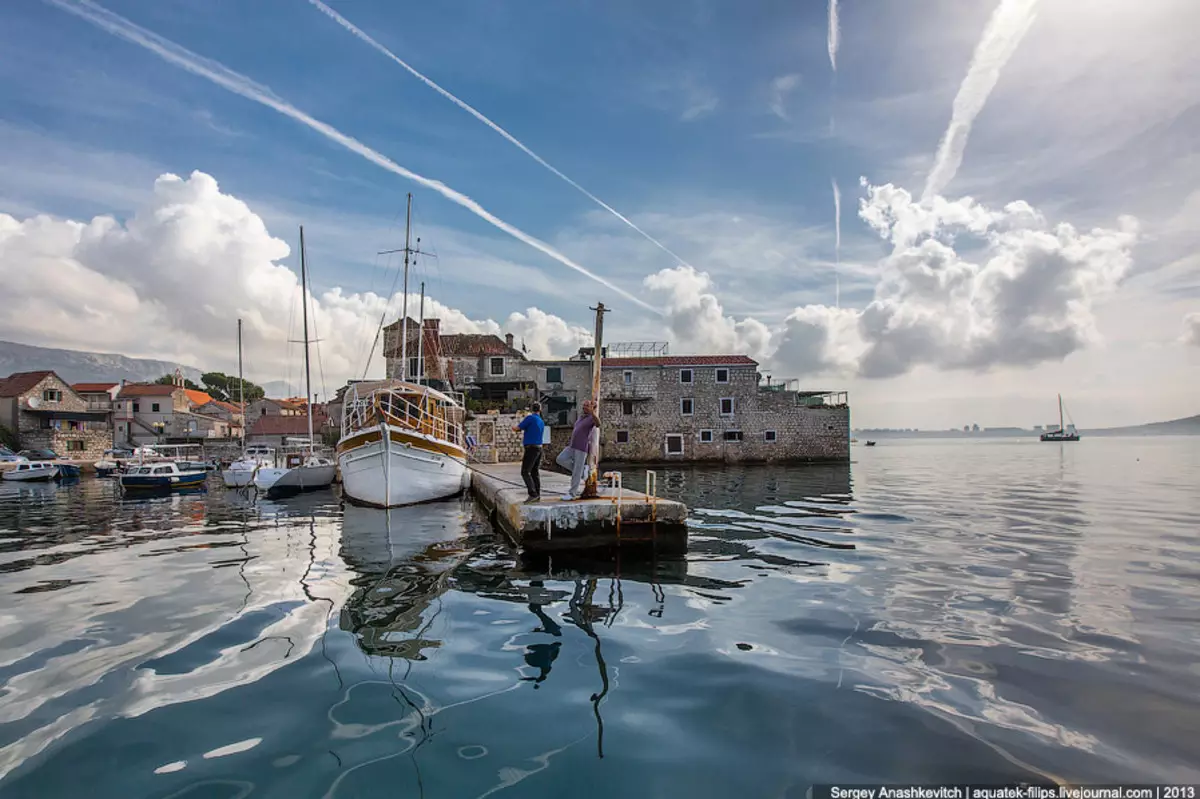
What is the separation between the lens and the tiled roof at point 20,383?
46812mm

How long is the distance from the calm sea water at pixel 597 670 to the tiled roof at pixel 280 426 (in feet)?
166

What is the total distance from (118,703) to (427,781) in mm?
2629

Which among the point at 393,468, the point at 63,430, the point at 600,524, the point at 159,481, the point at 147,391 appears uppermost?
the point at 147,391

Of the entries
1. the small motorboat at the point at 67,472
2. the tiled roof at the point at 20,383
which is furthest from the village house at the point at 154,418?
the small motorboat at the point at 67,472

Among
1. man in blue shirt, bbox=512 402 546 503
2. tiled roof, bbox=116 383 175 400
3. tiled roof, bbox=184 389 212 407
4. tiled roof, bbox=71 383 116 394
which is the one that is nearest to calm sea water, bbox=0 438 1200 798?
man in blue shirt, bbox=512 402 546 503

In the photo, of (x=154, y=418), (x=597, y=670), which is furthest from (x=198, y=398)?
(x=597, y=670)

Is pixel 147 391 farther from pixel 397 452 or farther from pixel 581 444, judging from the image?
pixel 581 444

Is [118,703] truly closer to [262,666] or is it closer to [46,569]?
[262,666]

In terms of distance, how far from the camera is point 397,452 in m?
16.5

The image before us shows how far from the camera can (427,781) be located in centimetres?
305

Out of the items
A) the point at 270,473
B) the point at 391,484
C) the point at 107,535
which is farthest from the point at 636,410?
the point at 107,535

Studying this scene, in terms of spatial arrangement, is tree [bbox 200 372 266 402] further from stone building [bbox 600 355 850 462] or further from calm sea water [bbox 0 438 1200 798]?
calm sea water [bbox 0 438 1200 798]

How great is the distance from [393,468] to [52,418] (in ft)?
167

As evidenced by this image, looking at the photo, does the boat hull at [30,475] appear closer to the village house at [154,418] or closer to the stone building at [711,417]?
the village house at [154,418]
